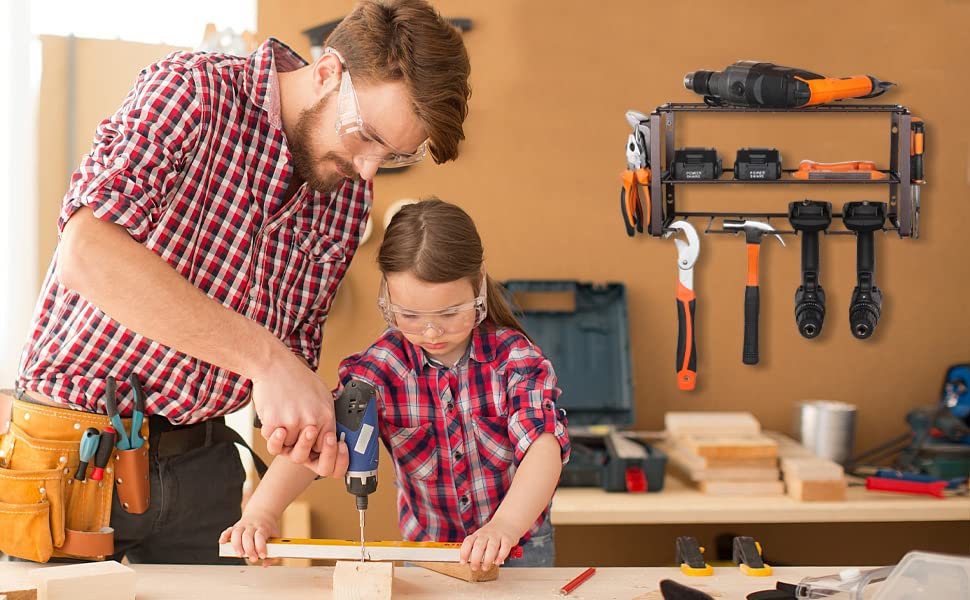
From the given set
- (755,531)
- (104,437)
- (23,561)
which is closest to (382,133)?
(104,437)

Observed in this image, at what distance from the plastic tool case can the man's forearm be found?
1.56m

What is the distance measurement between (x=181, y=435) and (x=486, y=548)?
64 cm

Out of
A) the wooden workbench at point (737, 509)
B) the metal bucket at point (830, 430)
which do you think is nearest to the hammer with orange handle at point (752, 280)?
the wooden workbench at point (737, 509)

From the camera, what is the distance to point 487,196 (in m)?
3.23

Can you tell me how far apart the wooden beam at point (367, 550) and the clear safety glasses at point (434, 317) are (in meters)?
0.41

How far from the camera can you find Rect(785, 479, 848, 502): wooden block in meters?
2.63

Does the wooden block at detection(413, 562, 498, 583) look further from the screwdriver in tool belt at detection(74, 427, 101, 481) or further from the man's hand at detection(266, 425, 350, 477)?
the screwdriver in tool belt at detection(74, 427, 101, 481)

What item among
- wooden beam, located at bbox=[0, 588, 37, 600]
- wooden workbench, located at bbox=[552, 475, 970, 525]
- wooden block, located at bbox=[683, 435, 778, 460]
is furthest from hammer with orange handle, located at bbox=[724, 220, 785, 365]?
wooden block, located at bbox=[683, 435, 778, 460]

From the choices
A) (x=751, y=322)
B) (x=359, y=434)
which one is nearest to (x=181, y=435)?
(x=359, y=434)

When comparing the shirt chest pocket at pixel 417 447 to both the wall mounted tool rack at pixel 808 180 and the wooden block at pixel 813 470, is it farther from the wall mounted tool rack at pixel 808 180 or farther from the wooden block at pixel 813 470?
the wooden block at pixel 813 470

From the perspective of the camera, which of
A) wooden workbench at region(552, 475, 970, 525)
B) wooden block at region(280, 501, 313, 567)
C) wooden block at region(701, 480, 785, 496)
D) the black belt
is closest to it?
the black belt

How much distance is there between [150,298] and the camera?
1338 millimetres

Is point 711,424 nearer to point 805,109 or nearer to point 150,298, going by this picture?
point 805,109

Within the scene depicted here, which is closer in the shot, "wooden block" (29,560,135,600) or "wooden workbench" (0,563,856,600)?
"wooden block" (29,560,135,600)
